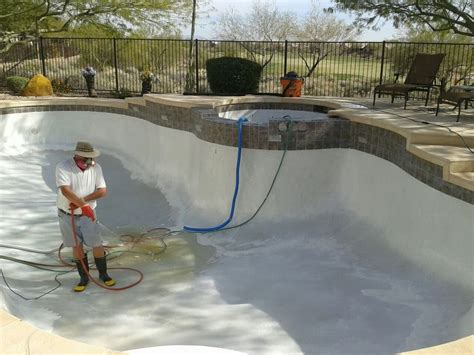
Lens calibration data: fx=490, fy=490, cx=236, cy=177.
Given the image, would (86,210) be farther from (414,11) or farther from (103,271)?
(414,11)

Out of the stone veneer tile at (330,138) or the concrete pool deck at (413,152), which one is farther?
the stone veneer tile at (330,138)

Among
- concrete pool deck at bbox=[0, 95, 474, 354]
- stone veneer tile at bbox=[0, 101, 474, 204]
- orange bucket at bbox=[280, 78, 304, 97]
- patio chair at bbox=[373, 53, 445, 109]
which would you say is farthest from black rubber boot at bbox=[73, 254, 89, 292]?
orange bucket at bbox=[280, 78, 304, 97]

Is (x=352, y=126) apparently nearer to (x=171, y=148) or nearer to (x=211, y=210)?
(x=211, y=210)

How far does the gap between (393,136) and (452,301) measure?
2.52m

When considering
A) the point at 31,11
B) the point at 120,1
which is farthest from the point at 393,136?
the point at 31,11

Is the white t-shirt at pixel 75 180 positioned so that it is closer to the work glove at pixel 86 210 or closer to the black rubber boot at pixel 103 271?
the work glove at pixel 86 210

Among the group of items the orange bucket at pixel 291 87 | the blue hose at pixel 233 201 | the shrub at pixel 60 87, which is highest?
the orange bucket at pixel 291 87

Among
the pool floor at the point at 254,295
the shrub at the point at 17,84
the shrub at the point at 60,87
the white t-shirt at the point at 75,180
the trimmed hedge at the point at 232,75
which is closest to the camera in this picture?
the pool floor at the point at 254,295

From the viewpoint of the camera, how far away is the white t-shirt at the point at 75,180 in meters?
5.02

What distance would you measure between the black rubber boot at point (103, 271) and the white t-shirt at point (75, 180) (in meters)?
0.62

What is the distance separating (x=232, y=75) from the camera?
12.2m

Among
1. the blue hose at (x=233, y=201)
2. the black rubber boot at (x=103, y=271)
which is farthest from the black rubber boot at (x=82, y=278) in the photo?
the blue hose at (x=233, y=201)

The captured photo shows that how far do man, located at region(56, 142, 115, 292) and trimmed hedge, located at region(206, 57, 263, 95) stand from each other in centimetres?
739

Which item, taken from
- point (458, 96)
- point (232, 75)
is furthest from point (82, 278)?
point (232, 75)
